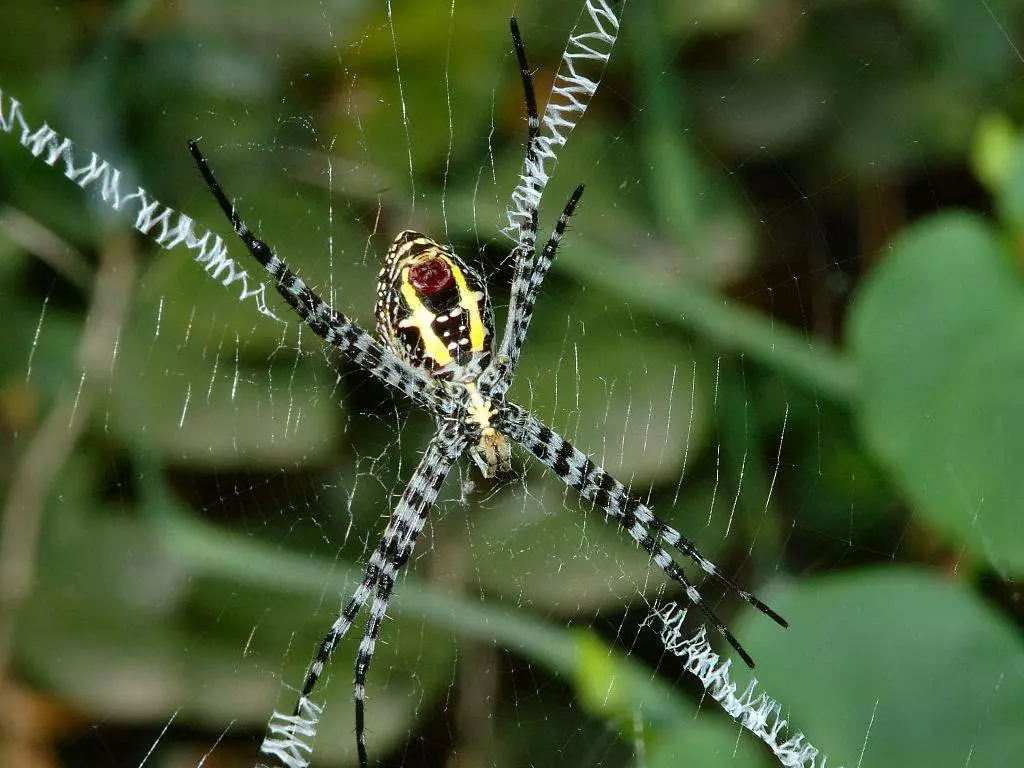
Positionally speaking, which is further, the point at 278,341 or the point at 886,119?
the point at 886,119

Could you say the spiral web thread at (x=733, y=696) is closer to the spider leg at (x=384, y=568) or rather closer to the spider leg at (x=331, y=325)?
the spider leg at (x=384, y=568)

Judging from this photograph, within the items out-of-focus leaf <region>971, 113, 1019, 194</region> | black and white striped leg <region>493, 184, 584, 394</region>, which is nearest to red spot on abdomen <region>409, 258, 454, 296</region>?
black and white striped leg <region>493, 184, 584, 394</region>

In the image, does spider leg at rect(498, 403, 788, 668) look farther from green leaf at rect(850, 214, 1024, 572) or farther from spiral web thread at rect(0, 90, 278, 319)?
spiral web thread at rect(0, 90, 278, 319)

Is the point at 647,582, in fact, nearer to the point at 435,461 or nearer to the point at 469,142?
the point at 435,461

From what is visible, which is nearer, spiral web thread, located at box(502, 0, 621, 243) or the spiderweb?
spiral web thread, located at box(502, 0, 621, 243)

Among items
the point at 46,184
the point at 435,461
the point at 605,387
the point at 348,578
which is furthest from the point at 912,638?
the point at 46,184

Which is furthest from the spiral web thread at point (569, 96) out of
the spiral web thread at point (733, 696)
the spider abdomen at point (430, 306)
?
the spiral web thread at point (733, 696)
